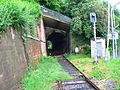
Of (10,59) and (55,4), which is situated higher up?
(55,4)

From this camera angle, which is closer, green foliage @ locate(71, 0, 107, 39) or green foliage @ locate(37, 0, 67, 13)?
green foliage @ locate(71, 0, 107, 39)

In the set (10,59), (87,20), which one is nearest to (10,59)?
(10,59)

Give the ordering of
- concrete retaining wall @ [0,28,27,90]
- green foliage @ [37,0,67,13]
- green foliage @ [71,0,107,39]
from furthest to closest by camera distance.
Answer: green foliage @ [37,0,67,13]
green foliage @ [71,0,107,39]
concrete retaining wall @ [0,28,27,90]

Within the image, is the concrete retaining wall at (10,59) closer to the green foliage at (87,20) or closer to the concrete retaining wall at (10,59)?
the concrete retaining wall at (10,59)

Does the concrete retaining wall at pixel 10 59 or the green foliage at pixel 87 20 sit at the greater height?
the green foliage at pixel 87 20

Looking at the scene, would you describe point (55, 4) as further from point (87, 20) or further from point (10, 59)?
point (10, 59)

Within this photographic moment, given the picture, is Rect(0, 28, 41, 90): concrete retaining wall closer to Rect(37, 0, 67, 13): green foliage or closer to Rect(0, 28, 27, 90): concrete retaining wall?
Rect(0, 28, 27, 90): concrete retaining wall

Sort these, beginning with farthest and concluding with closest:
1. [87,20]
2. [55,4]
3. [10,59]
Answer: [55,4], [87,20], [10,59]

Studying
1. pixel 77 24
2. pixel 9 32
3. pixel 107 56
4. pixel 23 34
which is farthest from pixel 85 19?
pixel 9 32

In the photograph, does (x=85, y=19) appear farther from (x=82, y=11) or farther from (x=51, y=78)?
(x=51, y=78)

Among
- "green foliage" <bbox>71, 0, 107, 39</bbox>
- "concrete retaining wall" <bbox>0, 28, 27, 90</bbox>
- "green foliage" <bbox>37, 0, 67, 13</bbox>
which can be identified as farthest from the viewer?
"green foliage" <bbox>37, 0, 67, 13</bbox>

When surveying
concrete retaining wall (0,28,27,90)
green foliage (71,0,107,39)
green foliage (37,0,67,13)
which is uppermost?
green foliage (37,0,67,13)

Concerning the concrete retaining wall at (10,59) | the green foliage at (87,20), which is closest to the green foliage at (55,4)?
the green foliage at (87,20)

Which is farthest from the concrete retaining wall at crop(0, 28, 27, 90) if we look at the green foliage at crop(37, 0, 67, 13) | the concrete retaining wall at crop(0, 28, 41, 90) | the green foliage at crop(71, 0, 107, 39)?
the green foliage at crop(37, 0, 67, 13)
